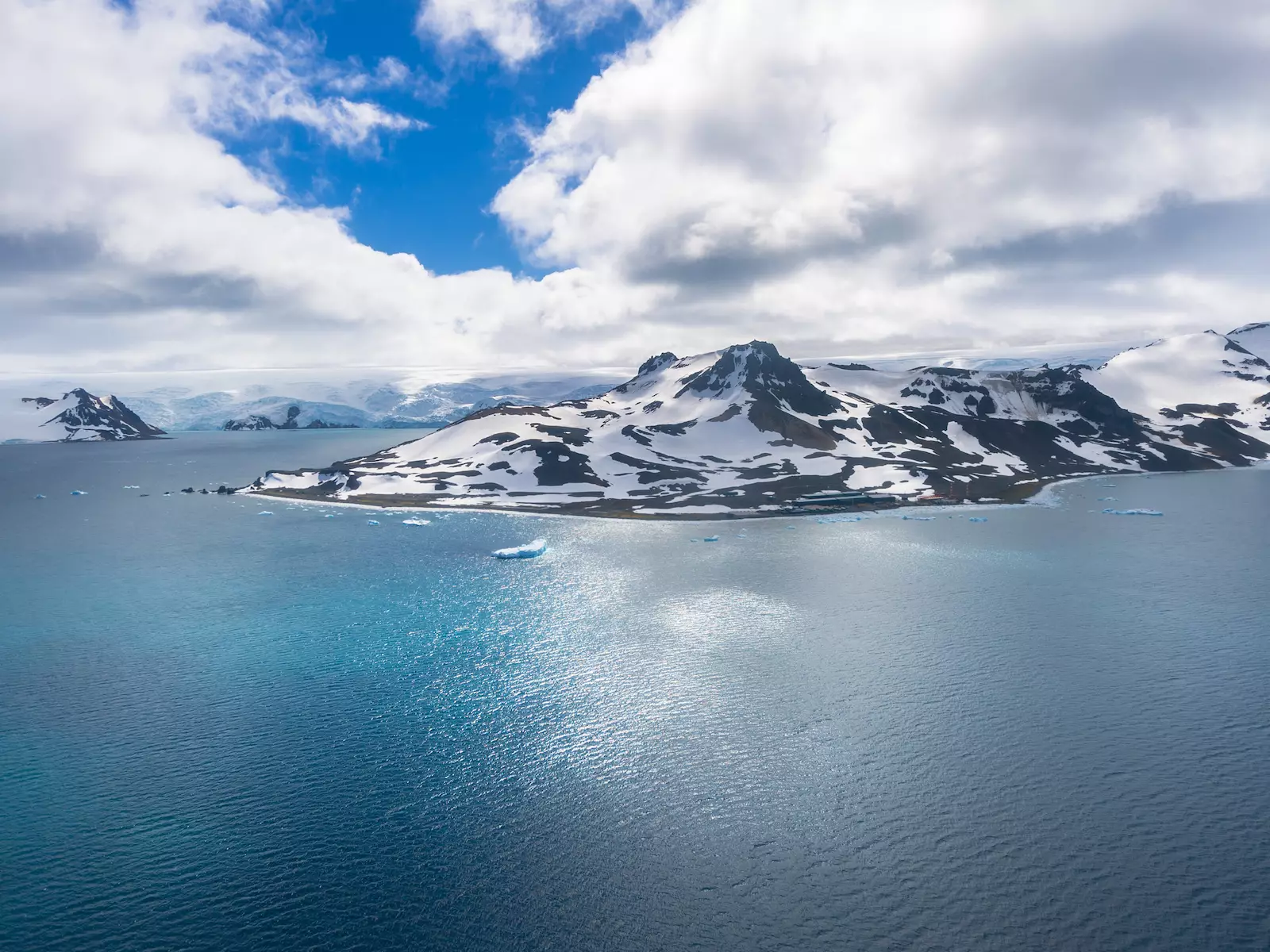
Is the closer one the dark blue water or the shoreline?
the dark blue water

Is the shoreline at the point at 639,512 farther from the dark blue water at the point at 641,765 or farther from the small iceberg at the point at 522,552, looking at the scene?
the dark blue water at the point at 641,765

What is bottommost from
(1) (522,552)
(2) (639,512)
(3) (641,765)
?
(3) (641,765)

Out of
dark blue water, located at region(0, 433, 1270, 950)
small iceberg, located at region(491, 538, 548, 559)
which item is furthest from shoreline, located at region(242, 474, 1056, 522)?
A: dark blue water, located at region(0, 433, 1270, 950)

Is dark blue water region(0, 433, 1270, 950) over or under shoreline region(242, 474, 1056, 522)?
under

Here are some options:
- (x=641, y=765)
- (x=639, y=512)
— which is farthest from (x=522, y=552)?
(x=641, y=765)

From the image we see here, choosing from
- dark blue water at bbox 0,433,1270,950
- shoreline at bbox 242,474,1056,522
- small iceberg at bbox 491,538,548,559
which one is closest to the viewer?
dark blue water at bbox 0,433,1270,950

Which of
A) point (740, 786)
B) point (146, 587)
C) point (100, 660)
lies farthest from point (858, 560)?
point (146, 587)

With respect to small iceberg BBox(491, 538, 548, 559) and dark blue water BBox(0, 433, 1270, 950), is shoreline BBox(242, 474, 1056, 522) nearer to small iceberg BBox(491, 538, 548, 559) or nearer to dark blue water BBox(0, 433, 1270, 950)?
small iceberg BBox(491, 538, 548, 559)

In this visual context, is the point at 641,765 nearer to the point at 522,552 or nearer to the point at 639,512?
the point at 522,552

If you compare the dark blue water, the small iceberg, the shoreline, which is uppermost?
the shoreline

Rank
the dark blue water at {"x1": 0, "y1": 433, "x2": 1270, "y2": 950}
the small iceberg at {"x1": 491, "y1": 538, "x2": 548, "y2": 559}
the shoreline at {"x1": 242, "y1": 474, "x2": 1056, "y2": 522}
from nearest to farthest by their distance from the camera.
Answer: the dark blue water at {"x1": 0, "y1": 433, "x2": 1270, "y2": 950}, the small iceberg at {"x1": 491, "y1": 538, "x2": 548, "y2": 559}, the shoreline at {"x1": 242, "y1": 474, "x2": 1056, "y2": 522}
